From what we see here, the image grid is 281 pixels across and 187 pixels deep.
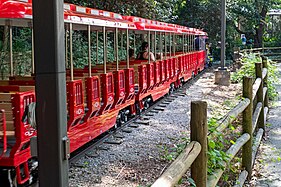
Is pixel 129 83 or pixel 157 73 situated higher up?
pixel 157 73

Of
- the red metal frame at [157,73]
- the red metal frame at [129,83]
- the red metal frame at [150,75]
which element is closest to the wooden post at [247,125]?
the red metal frame at [129,83]

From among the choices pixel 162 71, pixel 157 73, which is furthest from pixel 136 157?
pixel 162 71

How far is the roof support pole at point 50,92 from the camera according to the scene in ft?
7.58

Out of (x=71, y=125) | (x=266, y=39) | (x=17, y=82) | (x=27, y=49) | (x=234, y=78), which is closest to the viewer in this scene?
(x=71, y=125)

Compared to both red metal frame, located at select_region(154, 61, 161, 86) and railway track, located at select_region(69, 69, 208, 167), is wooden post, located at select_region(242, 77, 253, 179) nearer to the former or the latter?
railway track, located at select_region(69, 69, 208, 167)

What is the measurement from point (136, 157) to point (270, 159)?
6.73 ft

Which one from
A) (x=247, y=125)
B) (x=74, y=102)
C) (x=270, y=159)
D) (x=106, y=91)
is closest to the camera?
(x=247, y=125)

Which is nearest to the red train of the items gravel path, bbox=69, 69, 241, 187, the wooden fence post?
gravel path, bbox=69, 69, 241, 187

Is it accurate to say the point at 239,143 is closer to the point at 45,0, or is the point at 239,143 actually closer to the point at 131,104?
the point at 45,0

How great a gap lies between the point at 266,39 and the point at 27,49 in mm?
32649

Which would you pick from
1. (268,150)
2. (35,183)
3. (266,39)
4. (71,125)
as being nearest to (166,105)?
(268,150)

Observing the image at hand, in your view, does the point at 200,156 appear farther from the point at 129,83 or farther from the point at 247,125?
the point at 129,83

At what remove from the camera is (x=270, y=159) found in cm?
655

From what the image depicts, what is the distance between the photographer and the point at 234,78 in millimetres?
18297
